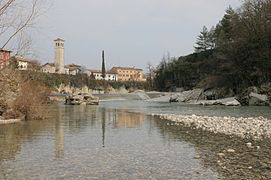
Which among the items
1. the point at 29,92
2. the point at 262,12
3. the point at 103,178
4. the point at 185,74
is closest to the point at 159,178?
the point at 103,178

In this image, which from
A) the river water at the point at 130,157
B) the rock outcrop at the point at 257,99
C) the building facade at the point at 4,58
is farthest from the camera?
the rock outcrop at the point at 257,99

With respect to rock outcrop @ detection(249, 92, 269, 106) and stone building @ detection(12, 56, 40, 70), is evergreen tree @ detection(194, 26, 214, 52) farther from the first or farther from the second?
stone building @ detection(12, 56, 40, 70)

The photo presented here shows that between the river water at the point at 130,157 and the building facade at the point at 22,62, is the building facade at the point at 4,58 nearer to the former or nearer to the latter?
the building facade at the point at 22,62

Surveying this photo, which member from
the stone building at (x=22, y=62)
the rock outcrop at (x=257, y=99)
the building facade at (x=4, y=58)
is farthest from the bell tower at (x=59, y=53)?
the building facade at (x=4, y=58)

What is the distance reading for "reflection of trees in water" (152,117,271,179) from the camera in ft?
37.9

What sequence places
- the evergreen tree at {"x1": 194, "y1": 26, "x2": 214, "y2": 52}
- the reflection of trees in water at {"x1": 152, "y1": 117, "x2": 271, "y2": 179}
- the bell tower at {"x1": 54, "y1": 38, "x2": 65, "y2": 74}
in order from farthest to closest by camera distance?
the bell tower at {"x1": 54, "y1": 38, "x2": 65, "y2": 74} < the evergreen tree at {"x1": 194, "y1": 26, "x2": 214, "y2": 52} < the reflection of trees in water at {"x1": 152, "y1": 117, "x2": 271, "y2": 179}

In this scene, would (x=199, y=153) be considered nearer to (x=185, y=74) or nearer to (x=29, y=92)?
(x=29, y=92)

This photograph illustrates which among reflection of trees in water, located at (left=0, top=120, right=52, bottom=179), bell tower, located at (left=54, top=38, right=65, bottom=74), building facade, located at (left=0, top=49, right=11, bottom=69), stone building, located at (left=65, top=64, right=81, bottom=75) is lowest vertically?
reflection of trees in water, located at (left=0, top=120, right=52, bottom=179)

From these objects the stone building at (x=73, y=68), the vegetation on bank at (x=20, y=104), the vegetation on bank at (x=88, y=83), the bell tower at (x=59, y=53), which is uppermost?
the bell tower at (x=59, y=53)

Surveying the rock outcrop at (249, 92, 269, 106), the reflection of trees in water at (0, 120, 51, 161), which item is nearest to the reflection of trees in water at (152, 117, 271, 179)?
the reflection of trees in water at (0, 120, 51, 161)

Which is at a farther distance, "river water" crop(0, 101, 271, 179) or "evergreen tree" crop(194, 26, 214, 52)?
"evergreen tree" crop(194, 26, 214, 52)

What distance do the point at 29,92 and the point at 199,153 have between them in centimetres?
2015

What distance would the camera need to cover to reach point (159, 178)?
1091 centimetres

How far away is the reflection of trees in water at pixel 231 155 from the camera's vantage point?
37.9ft
